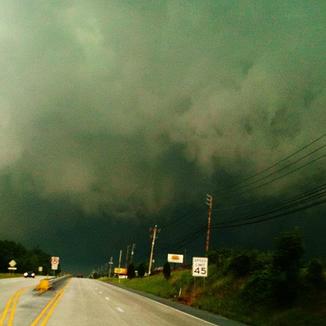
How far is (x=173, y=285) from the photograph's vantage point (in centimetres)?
5488

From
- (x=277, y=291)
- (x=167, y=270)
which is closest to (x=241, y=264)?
(x=277, y=291)

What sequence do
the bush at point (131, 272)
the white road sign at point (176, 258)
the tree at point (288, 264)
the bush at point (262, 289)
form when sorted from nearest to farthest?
the tree at point (288, 264)
the bush at point (262, 289)
the white road sign at point (176, 258)
the bush at point (131, 272)

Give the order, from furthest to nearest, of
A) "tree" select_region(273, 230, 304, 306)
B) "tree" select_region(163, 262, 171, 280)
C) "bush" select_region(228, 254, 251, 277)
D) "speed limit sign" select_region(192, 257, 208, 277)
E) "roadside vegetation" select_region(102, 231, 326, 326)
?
1. "tree" select_region(163, 262, 171, 280)
2. "bush" select_region(228, 254, 251, 277)
3. "speed limit sign" select_region(192, 257, 208, 277)
4. "tree" select_region(273, 230, 304, 306)
5. "roadside vegetation" select_region(102, 231, 326, 326)

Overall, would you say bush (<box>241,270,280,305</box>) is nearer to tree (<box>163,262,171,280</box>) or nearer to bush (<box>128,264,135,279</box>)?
tree (<box>163,262,171,280</box>)

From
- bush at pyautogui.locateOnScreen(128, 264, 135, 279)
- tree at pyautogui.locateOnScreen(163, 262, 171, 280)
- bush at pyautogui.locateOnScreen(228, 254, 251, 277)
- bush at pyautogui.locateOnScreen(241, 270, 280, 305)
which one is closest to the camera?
bush at pyautogui.locateOnScreen(241, 270, 280, 305)


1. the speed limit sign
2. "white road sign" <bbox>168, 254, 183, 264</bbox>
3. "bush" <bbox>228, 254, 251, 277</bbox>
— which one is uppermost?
"white road sign" <bbox>168, 254, 183, 264</bbox>

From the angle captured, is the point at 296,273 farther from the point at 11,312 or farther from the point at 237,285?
the point at 11,312

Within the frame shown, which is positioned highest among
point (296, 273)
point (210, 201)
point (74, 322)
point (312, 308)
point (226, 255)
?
point (210, 201)

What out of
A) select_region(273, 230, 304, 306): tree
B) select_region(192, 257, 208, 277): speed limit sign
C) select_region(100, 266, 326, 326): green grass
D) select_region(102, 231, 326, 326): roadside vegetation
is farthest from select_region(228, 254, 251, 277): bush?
select_region(273, 230, 304, 306): tree

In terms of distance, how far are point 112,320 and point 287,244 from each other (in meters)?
12.2

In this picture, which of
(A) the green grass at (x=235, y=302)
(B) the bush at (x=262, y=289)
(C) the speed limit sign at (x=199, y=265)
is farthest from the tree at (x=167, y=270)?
(B) the bush at (x=262, y=289)

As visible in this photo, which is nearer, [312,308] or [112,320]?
[112,320]

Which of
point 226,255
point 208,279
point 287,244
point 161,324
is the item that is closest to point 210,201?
point 226,255

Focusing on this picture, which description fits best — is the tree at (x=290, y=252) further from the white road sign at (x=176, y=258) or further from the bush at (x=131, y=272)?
the bush at (x=131, y=272)
